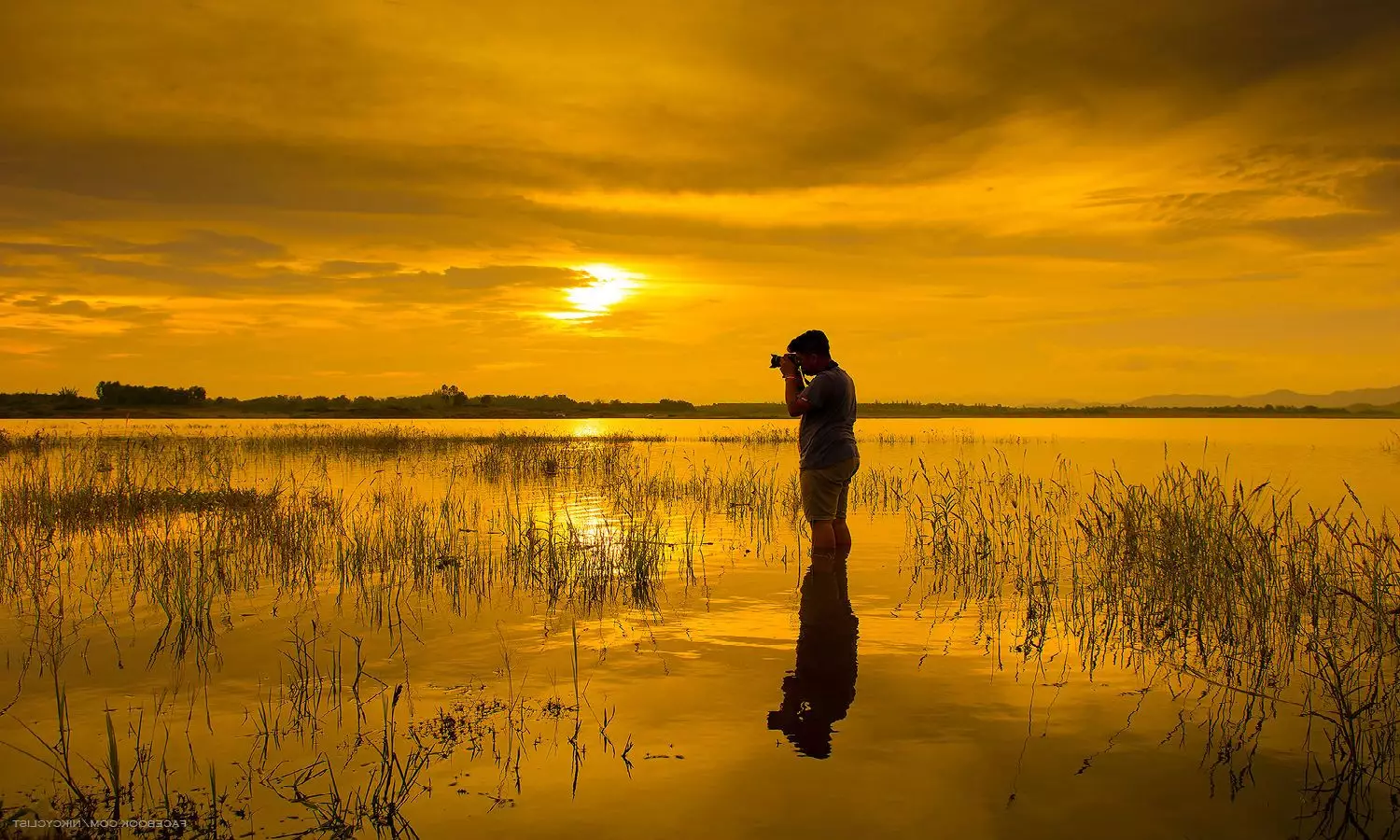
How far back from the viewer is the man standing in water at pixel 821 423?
444 inches

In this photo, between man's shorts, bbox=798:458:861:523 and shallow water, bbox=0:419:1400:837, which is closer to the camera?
shallow water, bbox=0:419:1400:837

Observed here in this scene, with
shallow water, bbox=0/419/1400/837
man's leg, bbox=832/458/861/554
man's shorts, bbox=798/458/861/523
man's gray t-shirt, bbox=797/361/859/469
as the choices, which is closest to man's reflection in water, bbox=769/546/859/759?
shallow water, bbox=0/419/1400/837

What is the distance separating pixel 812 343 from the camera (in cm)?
1136

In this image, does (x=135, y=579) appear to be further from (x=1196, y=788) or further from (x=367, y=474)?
(x=367, y=474)

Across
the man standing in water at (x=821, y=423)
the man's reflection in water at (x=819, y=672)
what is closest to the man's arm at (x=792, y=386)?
the man standing in water at (x=821, y=423)

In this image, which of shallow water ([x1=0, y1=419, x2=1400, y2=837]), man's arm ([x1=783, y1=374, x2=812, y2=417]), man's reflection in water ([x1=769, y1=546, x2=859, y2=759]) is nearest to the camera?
shallow water ([x1=0, y1=419, x2=1400, y2=837])

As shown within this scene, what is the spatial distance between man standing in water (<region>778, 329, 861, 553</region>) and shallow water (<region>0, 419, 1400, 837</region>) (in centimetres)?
151

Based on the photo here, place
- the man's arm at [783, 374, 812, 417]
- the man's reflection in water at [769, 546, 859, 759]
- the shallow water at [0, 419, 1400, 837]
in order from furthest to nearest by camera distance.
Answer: the man's arm at [783, 374, 812, 417]
the man's reflection in water at [769, 546, 859, 759]
the shallow water at [0, 419, 1400, 837]

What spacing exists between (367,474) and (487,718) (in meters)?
21.0

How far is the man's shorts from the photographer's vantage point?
11.4 m

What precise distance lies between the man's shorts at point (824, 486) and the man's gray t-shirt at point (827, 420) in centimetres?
9

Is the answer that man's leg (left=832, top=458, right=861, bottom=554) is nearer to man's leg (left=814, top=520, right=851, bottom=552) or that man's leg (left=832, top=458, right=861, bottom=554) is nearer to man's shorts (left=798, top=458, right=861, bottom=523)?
man's leg (left=814, top=520, right=851, bottom=552)

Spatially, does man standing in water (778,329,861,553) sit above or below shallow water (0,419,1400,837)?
above

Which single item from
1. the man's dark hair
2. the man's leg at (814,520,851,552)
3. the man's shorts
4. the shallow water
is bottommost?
the shallow water
